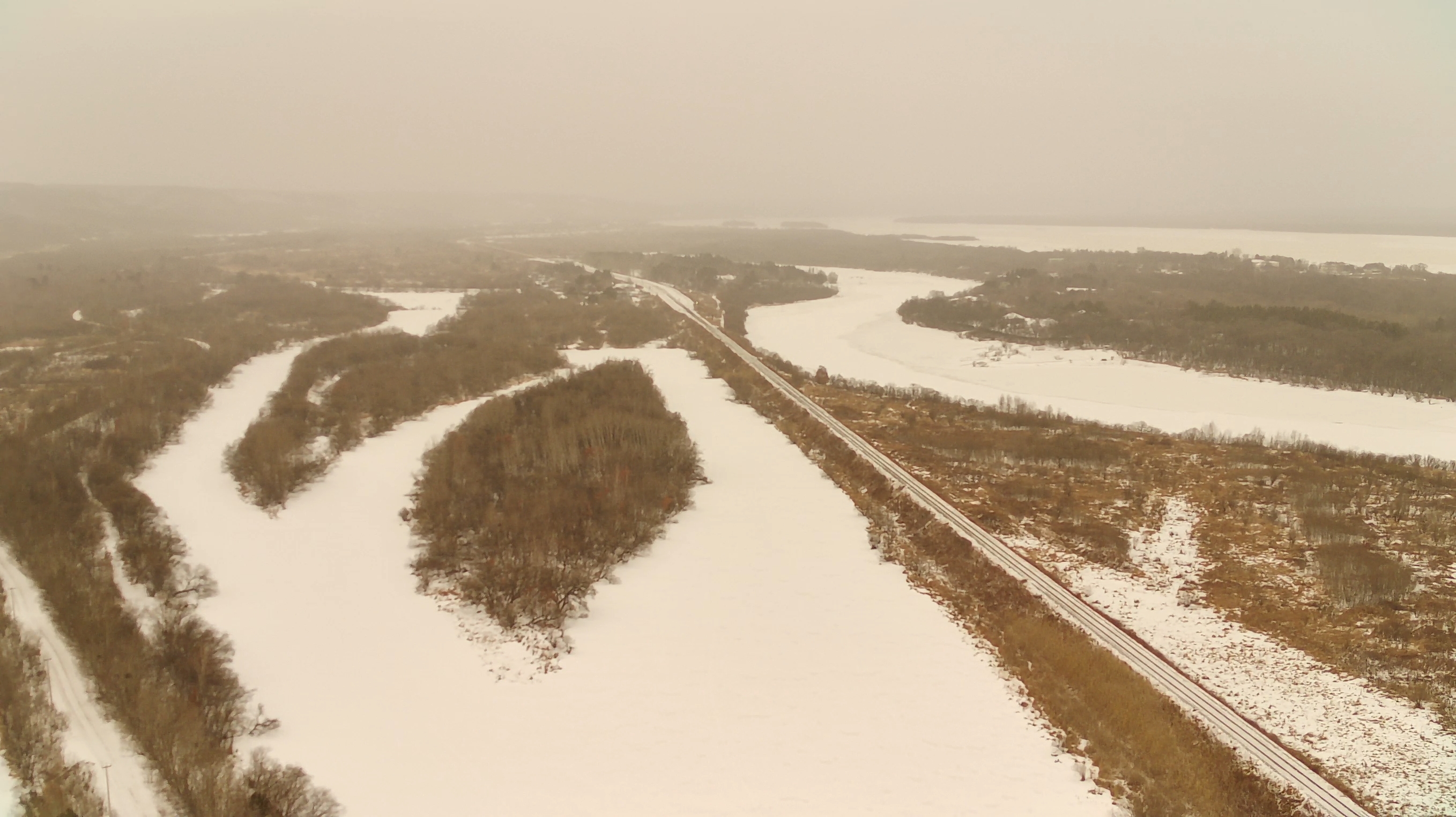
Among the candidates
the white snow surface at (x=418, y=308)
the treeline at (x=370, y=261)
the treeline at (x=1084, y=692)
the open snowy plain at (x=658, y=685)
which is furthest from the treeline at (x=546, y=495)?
the treeline at (x=370, y=261)

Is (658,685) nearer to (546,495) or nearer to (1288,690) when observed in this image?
(546,495)

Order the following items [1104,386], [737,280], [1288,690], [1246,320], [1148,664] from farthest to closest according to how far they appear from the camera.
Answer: [737,280] → [1246,320] → [1104,386] → [1148,664] → [1288,690]

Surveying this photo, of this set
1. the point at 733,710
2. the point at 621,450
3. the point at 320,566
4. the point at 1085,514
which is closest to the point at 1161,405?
the point at 1085,514

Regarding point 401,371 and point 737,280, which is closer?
point 401,371

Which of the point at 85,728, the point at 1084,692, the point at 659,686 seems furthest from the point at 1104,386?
the point at 85,728

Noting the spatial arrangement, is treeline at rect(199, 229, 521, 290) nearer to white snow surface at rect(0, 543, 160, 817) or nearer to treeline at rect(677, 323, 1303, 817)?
white snow surface at rect(0, 543, 160, 817)

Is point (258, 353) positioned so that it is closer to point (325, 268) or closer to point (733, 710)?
point (733, 710)

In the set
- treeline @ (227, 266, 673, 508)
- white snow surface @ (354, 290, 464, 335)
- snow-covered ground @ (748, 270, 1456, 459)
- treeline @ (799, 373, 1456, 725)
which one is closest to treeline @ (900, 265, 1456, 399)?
snow-covered ground @ (748, 270, 1456, 459)

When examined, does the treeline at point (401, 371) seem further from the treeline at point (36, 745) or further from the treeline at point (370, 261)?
the treeline at point (370, 261)
